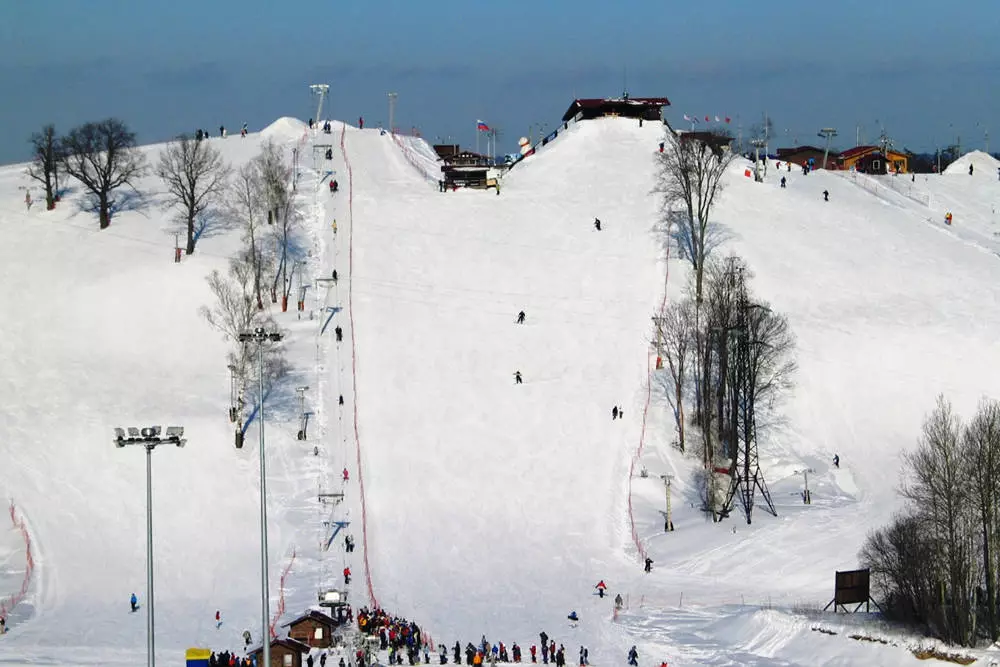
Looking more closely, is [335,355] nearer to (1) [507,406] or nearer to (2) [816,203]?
(1) [507,406]

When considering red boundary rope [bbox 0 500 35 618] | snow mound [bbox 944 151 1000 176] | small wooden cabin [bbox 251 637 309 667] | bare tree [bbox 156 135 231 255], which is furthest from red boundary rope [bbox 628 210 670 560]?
snow mound [bbox 944 151 1000 176]

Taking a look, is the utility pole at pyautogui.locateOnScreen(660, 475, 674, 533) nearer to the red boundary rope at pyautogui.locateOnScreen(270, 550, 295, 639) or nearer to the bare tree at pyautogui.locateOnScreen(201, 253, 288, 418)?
the red boundary rope at pyautogui.locateOnScreen(270, 550, 295, 639)

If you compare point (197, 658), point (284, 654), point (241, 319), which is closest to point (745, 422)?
point (241, 319)

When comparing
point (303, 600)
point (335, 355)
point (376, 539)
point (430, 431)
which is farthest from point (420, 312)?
point (303, 600)

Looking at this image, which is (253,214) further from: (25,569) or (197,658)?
(197,658)

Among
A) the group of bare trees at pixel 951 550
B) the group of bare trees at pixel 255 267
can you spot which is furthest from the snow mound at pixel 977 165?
the group of bare trees at pixel 951 550
